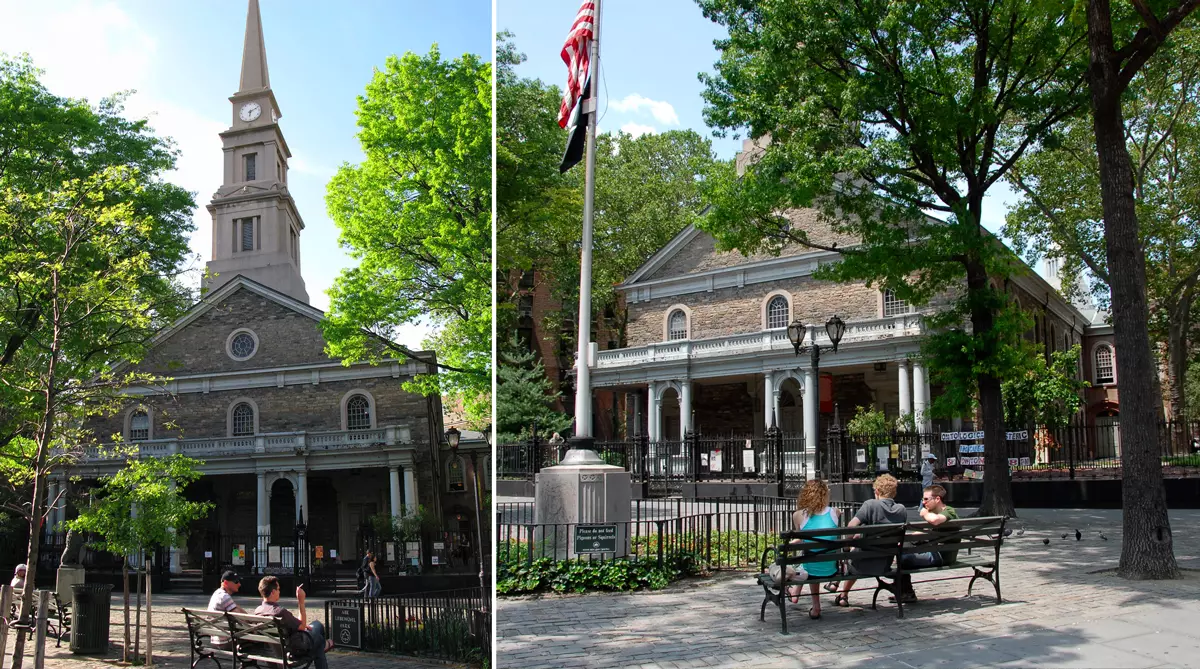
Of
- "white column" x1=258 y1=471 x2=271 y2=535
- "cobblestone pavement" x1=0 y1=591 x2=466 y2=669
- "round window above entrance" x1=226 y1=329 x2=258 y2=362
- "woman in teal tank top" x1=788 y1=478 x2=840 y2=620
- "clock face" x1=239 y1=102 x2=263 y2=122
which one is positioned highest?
"clock face" x1=239 y1=102 x2=263 y2=122

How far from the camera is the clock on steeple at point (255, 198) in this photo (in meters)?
6.91

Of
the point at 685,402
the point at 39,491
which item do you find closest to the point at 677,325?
the point at 685,402

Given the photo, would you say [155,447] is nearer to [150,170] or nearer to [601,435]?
[150,170]

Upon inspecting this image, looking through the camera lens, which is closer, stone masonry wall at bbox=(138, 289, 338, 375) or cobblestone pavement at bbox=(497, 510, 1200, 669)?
cobblestone pavement at bbox=(497, 510, 1200, 669)

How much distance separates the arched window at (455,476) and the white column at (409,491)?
0.78 feet

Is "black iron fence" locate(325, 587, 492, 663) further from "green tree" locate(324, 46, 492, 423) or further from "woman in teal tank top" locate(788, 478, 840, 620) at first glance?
"woman in teal tank top" locate(788, 478, 840, 620)

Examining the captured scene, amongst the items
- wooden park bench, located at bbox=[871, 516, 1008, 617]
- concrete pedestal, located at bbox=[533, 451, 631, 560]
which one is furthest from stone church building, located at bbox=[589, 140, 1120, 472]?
wooden park bench, located at bbox=[871, 516, 1008, 617]

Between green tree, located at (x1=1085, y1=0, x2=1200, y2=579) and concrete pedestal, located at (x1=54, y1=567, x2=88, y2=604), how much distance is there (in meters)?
9.09

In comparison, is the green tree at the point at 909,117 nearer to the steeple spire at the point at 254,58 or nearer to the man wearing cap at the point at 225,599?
the steeple spire at the point at 254,58

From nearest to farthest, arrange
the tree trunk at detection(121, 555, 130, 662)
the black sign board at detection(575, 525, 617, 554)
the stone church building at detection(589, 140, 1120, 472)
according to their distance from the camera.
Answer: the tree trunk at detection(121, 555, 130, 662)
the black sign board at detection(575, 525, 617, 554)
the stone church building at detection(589, 140, 1120, 472)

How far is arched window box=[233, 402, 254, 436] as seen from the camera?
22.4 ft

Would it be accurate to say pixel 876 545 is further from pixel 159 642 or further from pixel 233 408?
pixel 159 642

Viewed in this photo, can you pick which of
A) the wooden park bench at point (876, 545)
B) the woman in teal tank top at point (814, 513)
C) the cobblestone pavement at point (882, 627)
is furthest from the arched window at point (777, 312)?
the woman in teal tank top at point (814, 513)

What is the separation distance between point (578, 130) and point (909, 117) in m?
8.14
